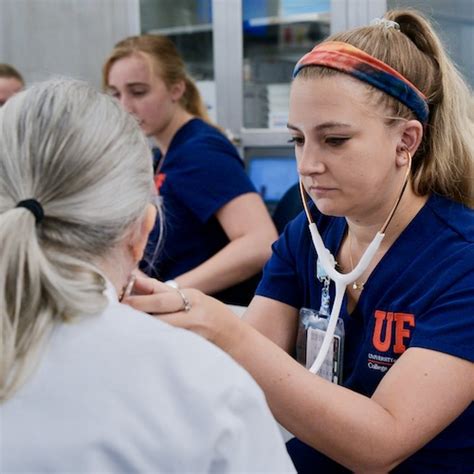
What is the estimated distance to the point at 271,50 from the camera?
11.3ft

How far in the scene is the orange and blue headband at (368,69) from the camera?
49.4 inches

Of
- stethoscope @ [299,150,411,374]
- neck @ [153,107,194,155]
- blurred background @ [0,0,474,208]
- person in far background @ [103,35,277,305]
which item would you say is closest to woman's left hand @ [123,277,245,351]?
stethoscope @ [299,150,411,374]

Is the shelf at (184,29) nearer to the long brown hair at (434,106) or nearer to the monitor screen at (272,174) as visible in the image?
the monitor screen at (272,174)

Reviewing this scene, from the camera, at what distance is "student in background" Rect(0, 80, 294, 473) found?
30.1 inches

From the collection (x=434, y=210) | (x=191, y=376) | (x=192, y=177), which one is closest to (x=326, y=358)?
(x=434, y=210)

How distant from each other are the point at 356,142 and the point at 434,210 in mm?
194

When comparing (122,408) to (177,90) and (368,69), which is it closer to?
(368,69)

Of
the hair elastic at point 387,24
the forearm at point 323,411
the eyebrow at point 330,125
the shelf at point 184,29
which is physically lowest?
the forearm at point 323,411

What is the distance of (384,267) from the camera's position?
4.31 ft

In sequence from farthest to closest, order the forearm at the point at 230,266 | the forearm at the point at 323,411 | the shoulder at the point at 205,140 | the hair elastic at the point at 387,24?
1. the shoulder at the point at 205,140
2. the forearm at the point at 230,266
3. the hair elastic at the point at 387,24
4. the forearm at the point at 323,411

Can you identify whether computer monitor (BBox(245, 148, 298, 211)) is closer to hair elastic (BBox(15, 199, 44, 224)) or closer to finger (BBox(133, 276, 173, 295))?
finger (BBox(133, 276, 173, 295))

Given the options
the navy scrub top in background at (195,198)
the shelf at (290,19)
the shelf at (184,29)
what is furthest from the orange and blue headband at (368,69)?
the shelf at (184,29)

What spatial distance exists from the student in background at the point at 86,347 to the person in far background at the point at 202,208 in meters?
1.35

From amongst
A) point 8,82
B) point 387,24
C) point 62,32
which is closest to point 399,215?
point 387,24
